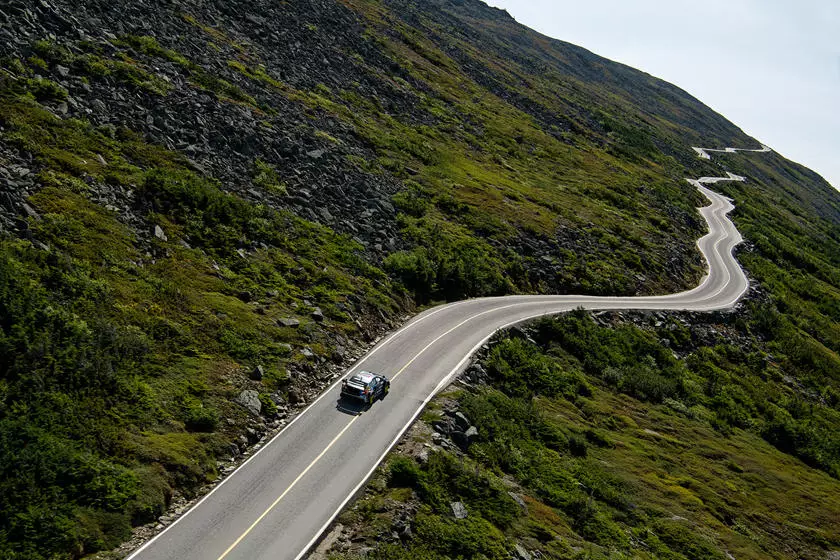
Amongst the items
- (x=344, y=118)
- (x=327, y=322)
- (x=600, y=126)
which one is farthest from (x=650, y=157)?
(x=327, y=322)

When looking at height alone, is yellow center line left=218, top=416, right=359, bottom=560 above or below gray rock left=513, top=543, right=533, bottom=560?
below

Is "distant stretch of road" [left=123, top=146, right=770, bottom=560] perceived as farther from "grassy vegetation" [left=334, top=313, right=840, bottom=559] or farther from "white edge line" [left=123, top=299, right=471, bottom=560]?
"grassy vegetation" [left=334, top=313, right=840, bottom=559]

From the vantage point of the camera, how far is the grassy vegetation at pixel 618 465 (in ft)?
80.4

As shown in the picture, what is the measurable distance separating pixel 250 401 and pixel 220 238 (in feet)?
49.6

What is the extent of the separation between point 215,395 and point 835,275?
129m

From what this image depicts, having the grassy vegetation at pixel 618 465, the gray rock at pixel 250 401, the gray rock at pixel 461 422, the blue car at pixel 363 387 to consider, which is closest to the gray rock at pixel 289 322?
the blue car at pixel 363 387

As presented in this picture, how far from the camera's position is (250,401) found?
1112 inches

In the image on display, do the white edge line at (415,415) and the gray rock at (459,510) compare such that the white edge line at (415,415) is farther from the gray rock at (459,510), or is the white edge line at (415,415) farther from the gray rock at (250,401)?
the gray rock at (250,401)

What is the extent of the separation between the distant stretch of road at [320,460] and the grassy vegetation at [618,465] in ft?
5.07

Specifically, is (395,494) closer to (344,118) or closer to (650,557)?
(650,557)

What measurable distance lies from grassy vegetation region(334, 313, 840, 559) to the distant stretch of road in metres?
1.55

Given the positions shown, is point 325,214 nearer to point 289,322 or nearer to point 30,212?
point 289,322

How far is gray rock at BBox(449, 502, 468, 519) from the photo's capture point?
2367cm

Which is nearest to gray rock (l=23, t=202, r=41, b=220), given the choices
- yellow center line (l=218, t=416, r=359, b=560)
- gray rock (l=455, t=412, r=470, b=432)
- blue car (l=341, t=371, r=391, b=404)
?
blue car (l=341, t=371, r=391, b=404)
